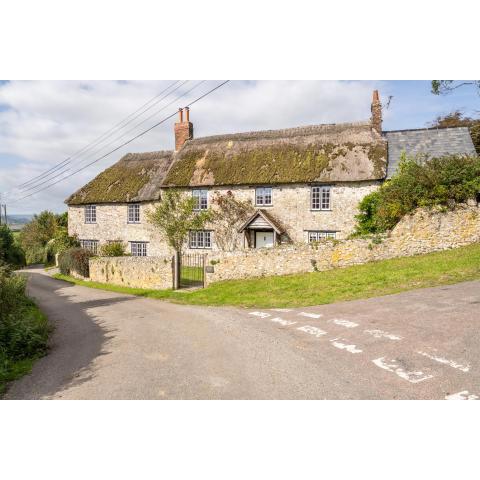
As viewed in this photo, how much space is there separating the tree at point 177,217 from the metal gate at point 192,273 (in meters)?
1.20

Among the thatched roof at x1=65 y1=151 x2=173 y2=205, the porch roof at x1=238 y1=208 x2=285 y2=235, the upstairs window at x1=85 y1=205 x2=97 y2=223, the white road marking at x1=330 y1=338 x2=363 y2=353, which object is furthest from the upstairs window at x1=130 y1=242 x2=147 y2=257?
the white road marking at x1=330 y1=338 x2=363 y2=353

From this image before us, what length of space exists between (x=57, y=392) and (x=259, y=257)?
42.1 feet

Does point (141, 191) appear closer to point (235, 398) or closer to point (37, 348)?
point (37, 348)

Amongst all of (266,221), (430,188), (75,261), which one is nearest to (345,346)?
(430,188)

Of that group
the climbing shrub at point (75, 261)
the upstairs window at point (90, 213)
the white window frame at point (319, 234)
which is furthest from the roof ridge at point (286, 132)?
the climbing shrub at point (75, 261)

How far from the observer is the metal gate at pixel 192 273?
2009 cm

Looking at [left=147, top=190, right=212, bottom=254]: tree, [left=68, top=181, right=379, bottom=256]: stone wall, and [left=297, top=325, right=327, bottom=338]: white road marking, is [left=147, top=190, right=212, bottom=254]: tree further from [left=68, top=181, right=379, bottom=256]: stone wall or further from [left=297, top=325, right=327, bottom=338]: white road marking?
[left=297, top=325, right=327, bottom=338]: white road marking

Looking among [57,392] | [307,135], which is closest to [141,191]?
[307,135]

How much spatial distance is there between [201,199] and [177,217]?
7.86 ft

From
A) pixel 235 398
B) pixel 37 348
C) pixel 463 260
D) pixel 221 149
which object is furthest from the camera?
pixel 221 149

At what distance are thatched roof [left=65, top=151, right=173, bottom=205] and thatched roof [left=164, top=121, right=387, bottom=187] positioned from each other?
1964 mm

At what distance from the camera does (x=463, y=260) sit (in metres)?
14.5

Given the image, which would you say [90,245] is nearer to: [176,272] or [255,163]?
[176,272]

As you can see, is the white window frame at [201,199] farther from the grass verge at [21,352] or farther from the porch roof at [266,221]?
the grass verge at [21,352]
